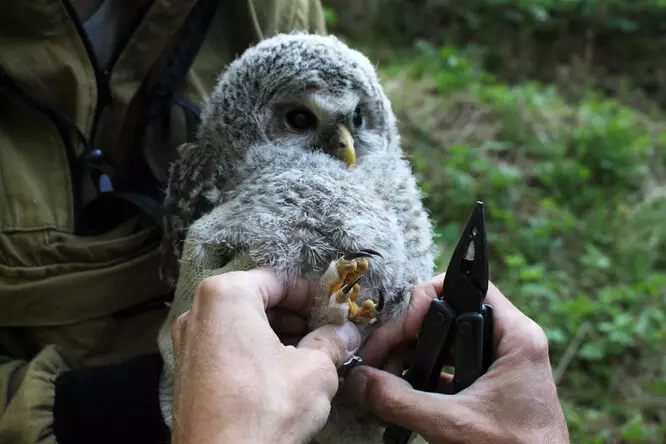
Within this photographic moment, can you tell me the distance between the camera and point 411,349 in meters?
1.55

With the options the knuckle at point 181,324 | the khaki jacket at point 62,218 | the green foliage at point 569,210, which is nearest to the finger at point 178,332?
the knuckle at point 181,324

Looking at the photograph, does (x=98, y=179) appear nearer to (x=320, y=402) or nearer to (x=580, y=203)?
(x=320, y=402)

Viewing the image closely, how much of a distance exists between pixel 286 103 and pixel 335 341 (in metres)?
0.84

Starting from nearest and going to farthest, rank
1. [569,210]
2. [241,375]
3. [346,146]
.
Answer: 1. [241,375]
2. [346,146]
3. [569,210]

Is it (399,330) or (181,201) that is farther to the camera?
(181,201)

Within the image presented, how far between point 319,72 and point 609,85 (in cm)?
516

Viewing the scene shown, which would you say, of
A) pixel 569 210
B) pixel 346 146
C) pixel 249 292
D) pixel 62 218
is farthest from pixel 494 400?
pixel 569 210

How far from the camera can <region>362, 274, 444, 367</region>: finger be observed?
1479mm

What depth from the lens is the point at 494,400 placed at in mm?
1340

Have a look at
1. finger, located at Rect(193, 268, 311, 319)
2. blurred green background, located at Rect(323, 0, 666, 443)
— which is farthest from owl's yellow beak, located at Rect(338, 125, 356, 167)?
blurred green background, located at Rect(323, 0, 666, 443)

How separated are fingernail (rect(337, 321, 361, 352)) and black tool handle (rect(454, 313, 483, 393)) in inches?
9.2

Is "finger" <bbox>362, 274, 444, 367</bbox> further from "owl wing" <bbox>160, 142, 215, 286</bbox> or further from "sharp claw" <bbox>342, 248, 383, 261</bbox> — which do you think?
"owl wing" <bbox>160, 142, 215, 286</bbox>

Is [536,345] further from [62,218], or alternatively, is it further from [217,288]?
[62,218]

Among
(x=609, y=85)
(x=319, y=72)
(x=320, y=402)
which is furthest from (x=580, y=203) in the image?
(x=320, y=402)
